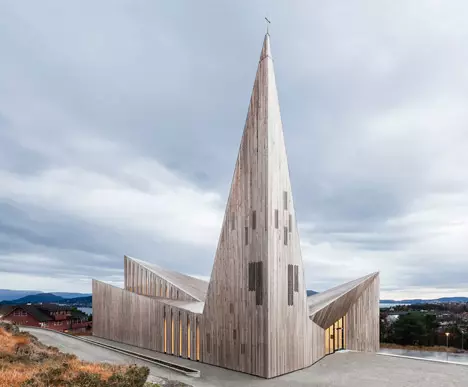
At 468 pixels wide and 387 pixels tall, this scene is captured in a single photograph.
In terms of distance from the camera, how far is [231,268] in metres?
15.2

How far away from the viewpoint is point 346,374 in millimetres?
14562

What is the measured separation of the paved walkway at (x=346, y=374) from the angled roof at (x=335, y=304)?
1771 mm

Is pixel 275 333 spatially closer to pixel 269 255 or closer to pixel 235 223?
pixel 269 255

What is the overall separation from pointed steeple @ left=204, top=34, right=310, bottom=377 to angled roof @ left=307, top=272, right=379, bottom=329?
1.86 meters

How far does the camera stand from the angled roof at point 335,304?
1717cm

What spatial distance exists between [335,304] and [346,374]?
429 cm

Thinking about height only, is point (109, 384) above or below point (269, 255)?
below

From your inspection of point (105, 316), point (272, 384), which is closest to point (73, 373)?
point (272, 384)

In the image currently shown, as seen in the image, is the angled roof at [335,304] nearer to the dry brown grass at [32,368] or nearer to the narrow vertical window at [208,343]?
the narrow vertical window at [208,343]

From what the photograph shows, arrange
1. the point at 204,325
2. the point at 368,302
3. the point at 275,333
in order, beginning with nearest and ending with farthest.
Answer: the point at 275,333 → the point at 204,325 → the point at 368,302

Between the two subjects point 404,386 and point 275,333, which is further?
point 275,333

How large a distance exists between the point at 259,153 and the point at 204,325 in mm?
7752

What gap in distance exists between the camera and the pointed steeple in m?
13.9

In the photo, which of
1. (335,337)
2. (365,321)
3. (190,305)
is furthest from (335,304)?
(190,305)
